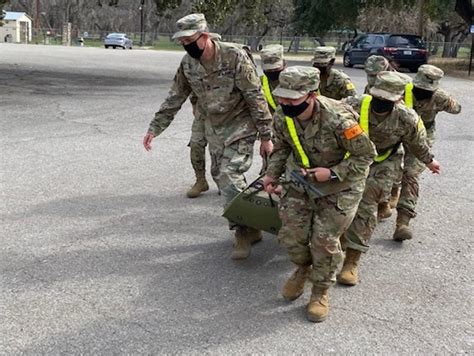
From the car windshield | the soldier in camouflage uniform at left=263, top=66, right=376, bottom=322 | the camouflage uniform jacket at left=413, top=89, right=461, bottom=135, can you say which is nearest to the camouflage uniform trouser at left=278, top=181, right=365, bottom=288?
the soldier in camouflage uniform at left=263, top=66, right=376, bottom=322

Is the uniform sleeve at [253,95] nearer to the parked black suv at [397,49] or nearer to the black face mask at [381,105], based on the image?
the black face mask at [381,105]

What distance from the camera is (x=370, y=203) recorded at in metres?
4.54

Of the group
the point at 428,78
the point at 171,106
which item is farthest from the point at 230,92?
the point at 428,78

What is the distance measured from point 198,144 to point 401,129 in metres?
2.59

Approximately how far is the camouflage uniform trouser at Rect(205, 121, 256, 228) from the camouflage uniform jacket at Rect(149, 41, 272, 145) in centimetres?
5

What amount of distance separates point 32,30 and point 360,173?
Result: 222 feet

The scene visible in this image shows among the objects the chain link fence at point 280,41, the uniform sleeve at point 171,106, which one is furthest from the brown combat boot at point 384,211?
the chain link fence at point 280,41

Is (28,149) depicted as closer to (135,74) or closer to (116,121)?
(116,121)

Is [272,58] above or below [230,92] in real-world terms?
above

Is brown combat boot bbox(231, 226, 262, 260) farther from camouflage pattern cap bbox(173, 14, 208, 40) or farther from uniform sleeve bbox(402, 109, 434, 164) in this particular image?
camouflage pattern cap bbox(173, 14, 208, 40)

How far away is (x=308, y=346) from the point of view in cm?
353

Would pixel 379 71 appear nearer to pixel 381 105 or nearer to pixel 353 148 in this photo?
pixel 381 105

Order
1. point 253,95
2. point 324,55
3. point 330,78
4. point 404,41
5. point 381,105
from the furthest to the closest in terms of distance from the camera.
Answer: point 404,41, point 330,78, point 324,55, point 253,95, point 381,105

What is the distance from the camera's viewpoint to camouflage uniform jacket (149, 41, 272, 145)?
4738mm
